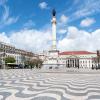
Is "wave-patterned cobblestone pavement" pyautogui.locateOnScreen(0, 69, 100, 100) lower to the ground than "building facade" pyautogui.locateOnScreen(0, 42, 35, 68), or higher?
lower

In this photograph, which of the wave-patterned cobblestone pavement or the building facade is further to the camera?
the building facade

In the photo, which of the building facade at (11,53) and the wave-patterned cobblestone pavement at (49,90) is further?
the building facade at (11,53)

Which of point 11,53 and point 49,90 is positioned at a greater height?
point 11,53

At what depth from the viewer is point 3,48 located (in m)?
111

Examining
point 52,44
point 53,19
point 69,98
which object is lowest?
point 69,98

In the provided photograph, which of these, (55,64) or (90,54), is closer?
(55,64)

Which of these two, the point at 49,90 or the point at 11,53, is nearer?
the point at 49,90

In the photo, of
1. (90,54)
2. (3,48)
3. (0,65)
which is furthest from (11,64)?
(90,54)

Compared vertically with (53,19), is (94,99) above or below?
below

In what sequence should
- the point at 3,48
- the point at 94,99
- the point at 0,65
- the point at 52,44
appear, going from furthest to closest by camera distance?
the point at 3,48 < the point at 0,65 < the point at 52,44 < the point at 94,99

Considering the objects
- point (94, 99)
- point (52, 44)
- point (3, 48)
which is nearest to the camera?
point (94, 99)

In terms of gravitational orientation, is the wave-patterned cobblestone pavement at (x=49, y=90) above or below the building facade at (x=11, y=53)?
below

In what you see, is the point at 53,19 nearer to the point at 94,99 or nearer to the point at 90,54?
the point at 94,99

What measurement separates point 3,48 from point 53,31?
49576mm
